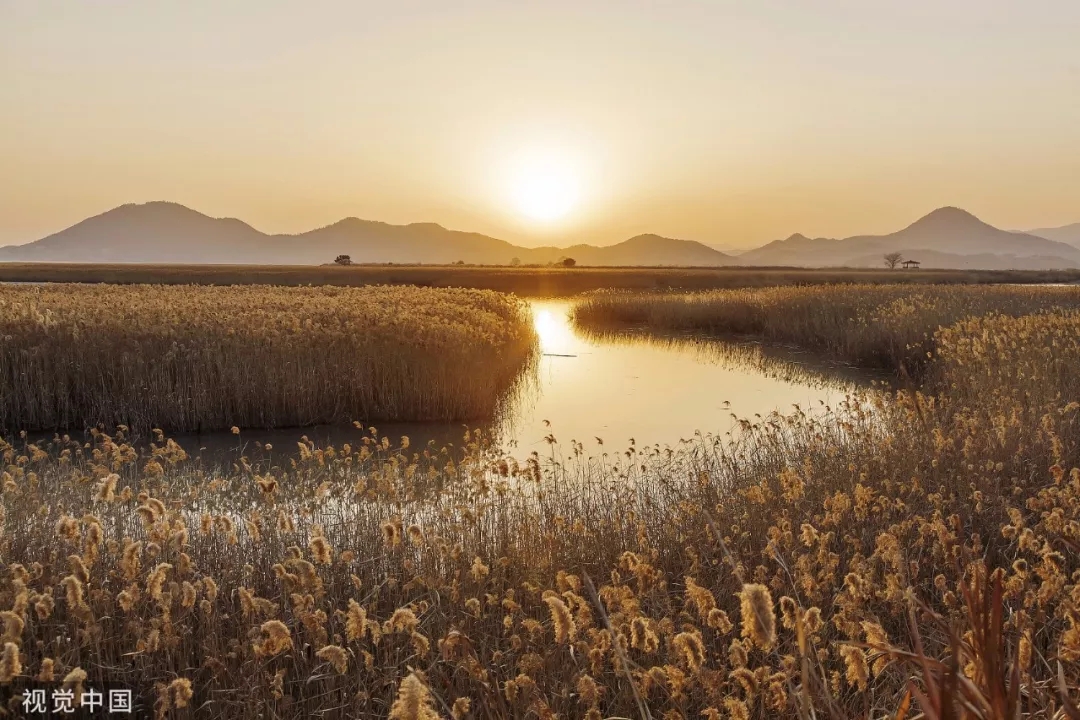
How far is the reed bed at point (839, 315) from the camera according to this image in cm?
1953

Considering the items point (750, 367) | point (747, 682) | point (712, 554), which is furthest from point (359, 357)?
point (747, 682)

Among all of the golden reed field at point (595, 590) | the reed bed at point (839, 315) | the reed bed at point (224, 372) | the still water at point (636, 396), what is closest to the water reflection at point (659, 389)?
the still water at point (636, 396)

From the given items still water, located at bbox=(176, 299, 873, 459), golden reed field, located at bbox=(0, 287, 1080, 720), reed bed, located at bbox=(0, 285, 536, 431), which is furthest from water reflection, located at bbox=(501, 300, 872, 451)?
golden reed field, located at bbox=(0, 287, 1080, 720)

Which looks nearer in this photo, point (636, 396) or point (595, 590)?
point (595, 590)

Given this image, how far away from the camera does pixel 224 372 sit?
12562mm

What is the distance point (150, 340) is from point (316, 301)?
25.3 ft

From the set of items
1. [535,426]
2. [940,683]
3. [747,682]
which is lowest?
[535,426]

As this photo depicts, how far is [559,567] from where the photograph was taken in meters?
5.35

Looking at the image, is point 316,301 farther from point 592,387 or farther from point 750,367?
point 750,367

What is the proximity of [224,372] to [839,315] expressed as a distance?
18.3 metres

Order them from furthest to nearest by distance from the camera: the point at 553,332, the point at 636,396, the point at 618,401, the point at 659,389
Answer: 1. the point at 553,332
2. the point at 659,389
3. the point at 636,396
4. the point at 618,401

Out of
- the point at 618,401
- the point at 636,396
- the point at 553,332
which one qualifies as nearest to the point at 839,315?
the point at 553,332

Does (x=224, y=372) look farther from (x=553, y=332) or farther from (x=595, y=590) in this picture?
(x=553, y=332)

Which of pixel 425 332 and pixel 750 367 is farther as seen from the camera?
pixel 750 367
